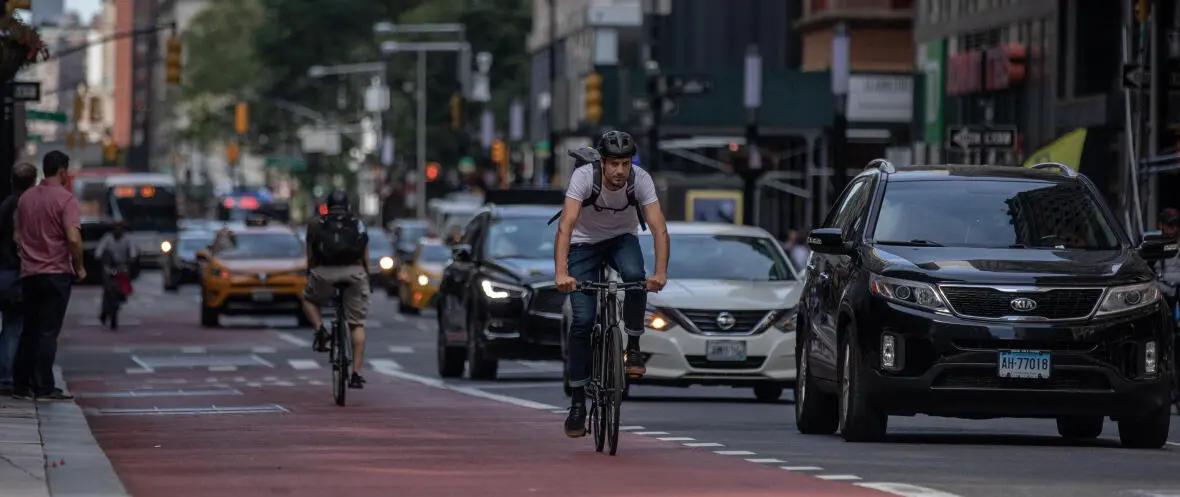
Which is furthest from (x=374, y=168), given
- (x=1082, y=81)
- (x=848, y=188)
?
(x=848, y=188)

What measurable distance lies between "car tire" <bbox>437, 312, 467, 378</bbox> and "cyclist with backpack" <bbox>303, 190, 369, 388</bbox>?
5066 millimetres

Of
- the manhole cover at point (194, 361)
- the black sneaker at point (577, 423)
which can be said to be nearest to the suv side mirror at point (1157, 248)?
the black sneaker at point (577, 423)

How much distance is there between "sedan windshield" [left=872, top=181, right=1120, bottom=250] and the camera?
16016 millimetres

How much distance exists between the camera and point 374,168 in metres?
126

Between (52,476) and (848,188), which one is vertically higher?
(848,188)

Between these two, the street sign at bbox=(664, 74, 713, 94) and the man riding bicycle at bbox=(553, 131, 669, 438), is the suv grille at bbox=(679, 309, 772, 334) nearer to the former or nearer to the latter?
the man riding bicycle at bbox=(553, 131, 669, 438)

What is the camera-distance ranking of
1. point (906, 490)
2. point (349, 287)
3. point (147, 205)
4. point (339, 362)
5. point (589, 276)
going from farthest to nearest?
point (147, 205) → point (349, 287) → point (339, 362) → point (589, 276) → point (906, 490)

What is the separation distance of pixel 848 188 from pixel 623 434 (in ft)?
7.41

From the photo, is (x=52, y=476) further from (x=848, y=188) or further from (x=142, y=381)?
(x=142, y=381)

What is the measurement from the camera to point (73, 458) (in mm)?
13820

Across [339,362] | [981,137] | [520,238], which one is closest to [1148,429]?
[339,362]

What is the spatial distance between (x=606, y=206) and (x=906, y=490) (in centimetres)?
291

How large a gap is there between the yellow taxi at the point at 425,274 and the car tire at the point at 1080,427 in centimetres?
3157

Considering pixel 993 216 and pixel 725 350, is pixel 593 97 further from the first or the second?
pixel 993 216
